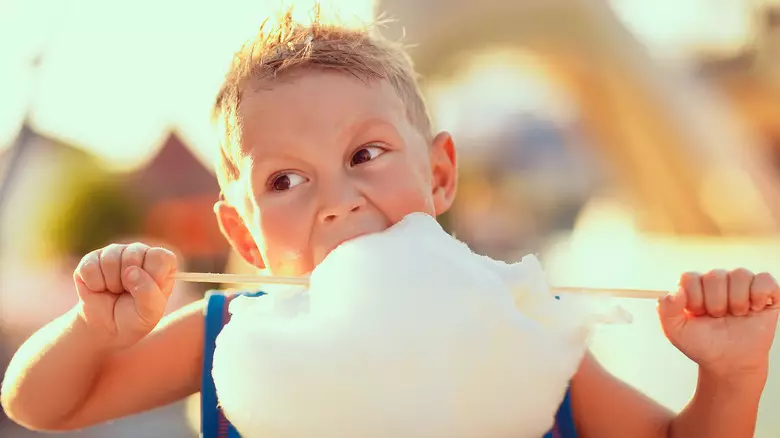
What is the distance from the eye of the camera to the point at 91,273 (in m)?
0.81

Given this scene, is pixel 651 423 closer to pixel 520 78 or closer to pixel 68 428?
pixel 68 428

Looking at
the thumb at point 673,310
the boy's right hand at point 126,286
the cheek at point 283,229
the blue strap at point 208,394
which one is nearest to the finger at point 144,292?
the boy's right hand at point 126,286

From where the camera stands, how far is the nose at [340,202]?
0.82 meters

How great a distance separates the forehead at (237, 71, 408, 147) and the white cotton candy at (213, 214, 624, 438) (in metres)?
0.24

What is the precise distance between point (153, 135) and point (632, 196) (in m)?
2.39

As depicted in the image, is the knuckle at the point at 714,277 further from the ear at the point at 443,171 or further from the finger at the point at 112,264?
the finger at the point at 112,264

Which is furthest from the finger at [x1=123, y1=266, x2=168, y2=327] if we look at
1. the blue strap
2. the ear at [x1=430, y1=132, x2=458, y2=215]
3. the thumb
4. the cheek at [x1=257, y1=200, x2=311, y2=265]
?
the thumb

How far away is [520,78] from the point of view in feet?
12.8

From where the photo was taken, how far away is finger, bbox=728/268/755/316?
2.53 ft

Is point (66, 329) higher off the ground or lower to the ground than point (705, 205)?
higher

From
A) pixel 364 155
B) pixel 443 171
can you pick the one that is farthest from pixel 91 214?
pixel 364 155

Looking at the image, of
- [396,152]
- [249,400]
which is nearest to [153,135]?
[396,152]

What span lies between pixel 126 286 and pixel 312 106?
0.29 metres

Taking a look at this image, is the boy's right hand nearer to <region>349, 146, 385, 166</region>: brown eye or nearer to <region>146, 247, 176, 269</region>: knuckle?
<region>146, 247, 176, 269</region>: knuckle
